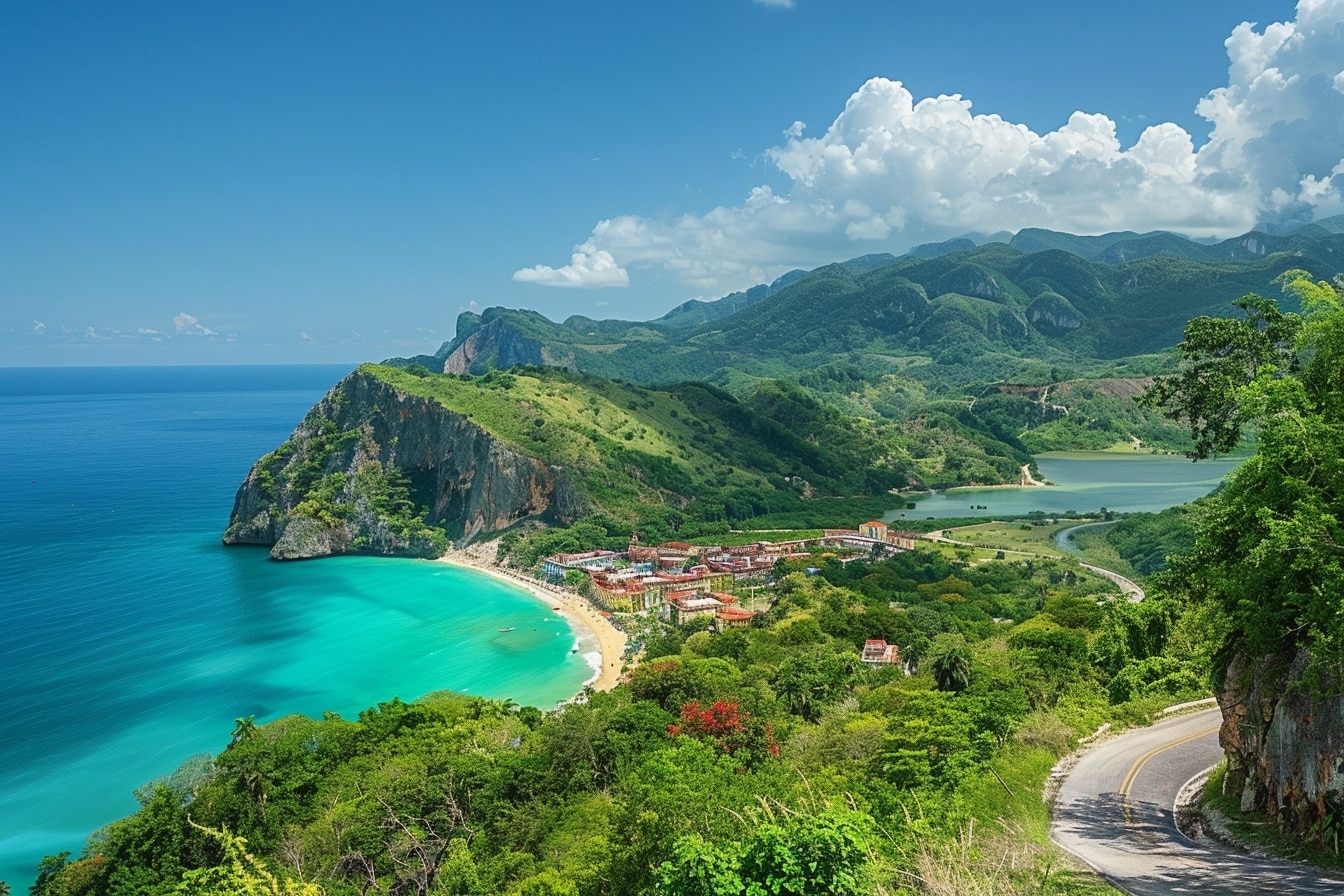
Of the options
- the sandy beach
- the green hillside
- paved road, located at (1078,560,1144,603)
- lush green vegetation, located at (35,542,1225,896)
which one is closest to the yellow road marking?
lush green vegetation, located at (35,542,1225,896)

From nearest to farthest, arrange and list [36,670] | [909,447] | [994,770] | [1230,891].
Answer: [1230,891], [994,770], [36,670], [909,447]

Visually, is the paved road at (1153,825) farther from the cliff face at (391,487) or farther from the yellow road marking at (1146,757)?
the cliff face at (391,487)

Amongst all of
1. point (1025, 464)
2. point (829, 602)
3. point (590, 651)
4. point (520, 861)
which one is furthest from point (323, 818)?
point (1025, 464)

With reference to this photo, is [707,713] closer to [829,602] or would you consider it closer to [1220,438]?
[1220,438]

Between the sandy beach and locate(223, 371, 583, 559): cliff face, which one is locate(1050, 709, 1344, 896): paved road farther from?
locate(223, 371, 583, 559): cliff face

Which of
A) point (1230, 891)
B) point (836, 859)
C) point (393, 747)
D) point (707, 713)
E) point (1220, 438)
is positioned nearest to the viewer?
point (836, 859)
